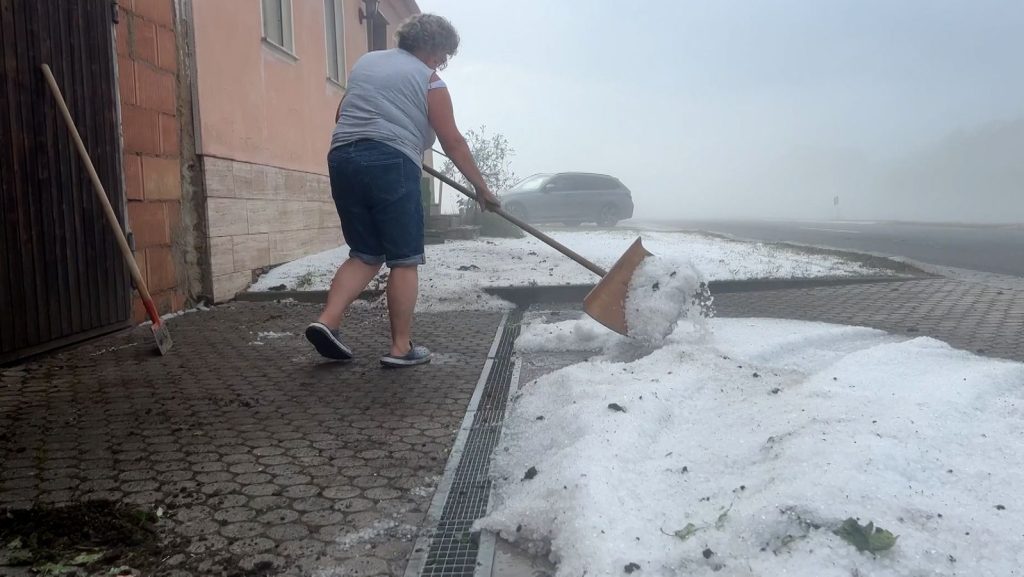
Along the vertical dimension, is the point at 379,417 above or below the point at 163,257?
below

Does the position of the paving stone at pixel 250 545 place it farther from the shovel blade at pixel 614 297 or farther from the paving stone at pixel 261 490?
the shovel blade at pixel 614 297

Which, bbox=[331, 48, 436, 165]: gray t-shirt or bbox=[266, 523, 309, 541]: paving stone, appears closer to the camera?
bbox=[266, 523, 309, 541]: paving stone

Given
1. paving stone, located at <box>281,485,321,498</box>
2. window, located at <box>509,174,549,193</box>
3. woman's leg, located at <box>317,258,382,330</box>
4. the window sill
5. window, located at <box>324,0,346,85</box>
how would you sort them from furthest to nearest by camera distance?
window, located at <box>509,174,549,193</box> < window, located at <box>324,0,346,85</box> < the window sill < woman's leg, located at <box>317,258,382,330</box> < paving stone, located at <box>281,485,321,498</box>

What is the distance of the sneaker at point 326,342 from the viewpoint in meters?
3.66

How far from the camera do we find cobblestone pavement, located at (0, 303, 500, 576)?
6.21 feet

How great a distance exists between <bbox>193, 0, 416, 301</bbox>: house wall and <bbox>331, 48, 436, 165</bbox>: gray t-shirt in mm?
2138

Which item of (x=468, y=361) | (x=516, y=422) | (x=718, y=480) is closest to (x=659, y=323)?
(x=468, y=361)

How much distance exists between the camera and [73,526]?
193 cm

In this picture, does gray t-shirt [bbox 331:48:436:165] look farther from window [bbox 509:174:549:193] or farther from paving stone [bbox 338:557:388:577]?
window [bbox 509:174:549:193]

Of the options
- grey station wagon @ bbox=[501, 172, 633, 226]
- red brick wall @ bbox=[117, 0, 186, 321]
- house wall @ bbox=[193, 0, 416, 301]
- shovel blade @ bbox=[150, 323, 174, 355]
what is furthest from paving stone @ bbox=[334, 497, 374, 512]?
grey station wagon @ bbox=[501, 172, 633, 226]

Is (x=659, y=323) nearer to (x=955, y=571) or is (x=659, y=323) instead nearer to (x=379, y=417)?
(x=379, y=417)

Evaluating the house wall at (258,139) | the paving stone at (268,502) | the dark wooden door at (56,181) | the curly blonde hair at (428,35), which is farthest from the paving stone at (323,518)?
the house wall at (258,139)

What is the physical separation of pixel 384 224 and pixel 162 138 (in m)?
2.23

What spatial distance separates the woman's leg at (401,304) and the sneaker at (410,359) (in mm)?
25
